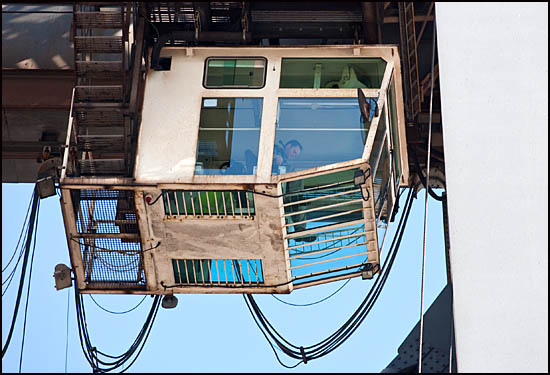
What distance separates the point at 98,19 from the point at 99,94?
4.00 feet

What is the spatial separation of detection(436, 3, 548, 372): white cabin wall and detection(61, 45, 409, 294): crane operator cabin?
493cm

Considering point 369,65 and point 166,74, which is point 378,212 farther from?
point 166,74

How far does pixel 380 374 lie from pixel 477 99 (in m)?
10.3

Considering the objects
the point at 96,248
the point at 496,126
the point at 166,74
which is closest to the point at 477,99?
the point at 496,126

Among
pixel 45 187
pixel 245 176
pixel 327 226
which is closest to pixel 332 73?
pixel 245 176

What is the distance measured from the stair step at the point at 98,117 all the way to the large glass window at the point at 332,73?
265 cm

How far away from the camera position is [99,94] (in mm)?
14414

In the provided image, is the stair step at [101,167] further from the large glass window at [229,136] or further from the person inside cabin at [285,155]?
the person inside cabin at [285,155]

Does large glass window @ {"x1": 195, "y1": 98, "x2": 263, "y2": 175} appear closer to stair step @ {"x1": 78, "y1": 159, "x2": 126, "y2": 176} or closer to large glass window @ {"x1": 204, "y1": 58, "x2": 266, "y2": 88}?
large glass window @ {"x1": 204, "y1": 58, "x2": 266, "y2": 88}

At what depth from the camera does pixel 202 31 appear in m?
15.4

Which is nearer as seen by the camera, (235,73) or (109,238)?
(235,73)

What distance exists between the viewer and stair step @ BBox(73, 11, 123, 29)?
1445 centimetres

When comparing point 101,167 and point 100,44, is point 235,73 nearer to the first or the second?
point 100,44

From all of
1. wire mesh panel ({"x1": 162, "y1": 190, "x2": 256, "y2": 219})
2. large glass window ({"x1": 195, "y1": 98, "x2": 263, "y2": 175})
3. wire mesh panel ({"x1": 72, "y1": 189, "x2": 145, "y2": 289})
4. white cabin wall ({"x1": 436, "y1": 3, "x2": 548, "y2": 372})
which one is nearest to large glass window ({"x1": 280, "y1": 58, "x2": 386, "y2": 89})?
large glass window ({"x1": 195, "y1": 98, "x2": 263, "y2": 175})
